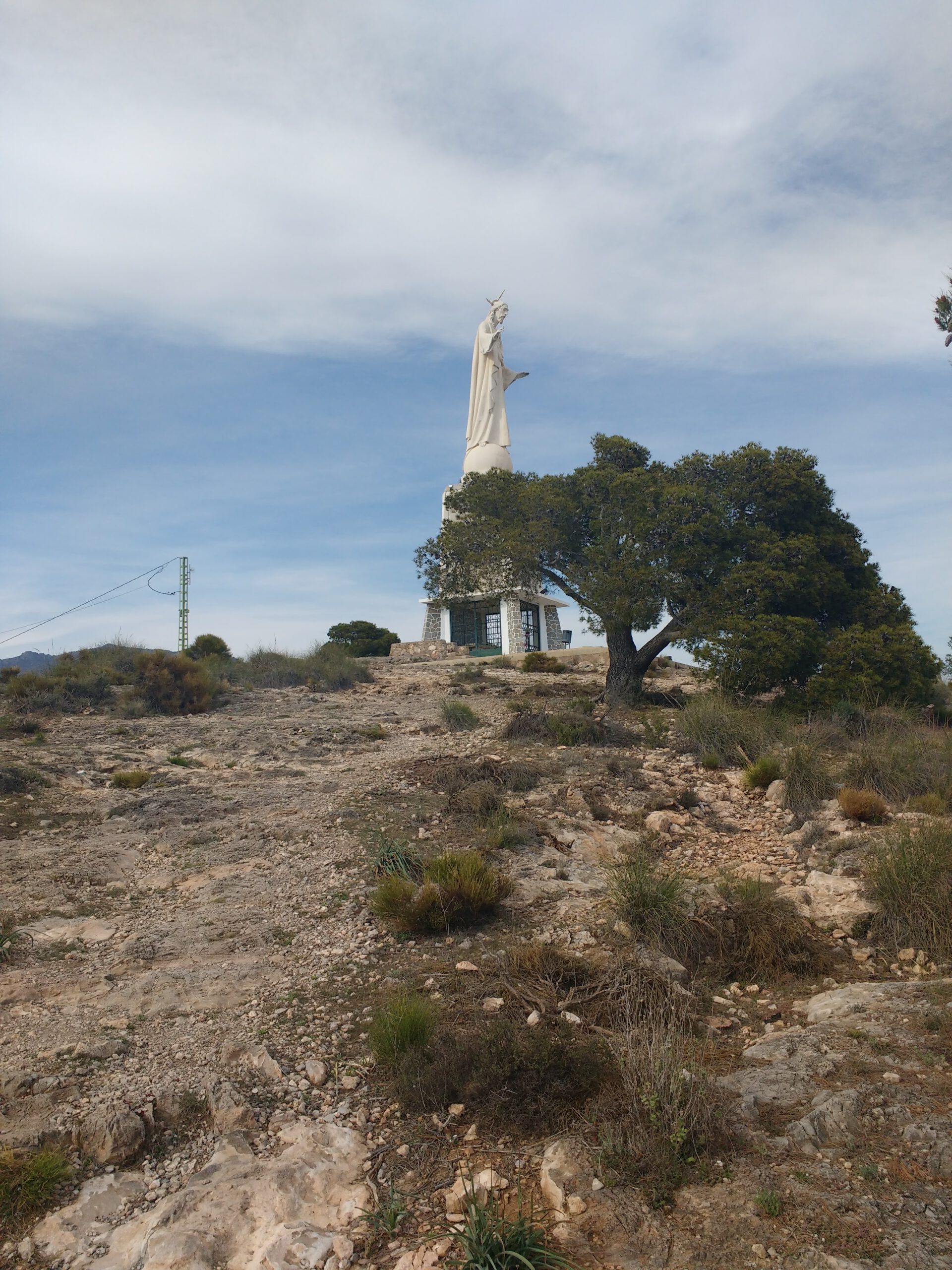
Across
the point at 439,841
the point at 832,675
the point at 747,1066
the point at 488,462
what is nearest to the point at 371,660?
the point at 488,462

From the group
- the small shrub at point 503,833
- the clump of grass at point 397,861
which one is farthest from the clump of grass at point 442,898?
the small shrub at point 503,833

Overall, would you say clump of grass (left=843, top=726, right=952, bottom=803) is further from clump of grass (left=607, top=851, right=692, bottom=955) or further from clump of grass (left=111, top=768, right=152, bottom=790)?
clump of grass (left=111, top=768, right=152, bottom=790)

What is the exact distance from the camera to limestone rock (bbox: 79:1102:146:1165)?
419cm

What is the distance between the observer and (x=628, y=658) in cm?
1828

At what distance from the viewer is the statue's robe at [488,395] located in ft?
113

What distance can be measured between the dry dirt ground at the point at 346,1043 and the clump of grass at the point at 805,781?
27 cm

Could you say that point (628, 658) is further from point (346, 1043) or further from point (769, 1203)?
point (769, 1203)

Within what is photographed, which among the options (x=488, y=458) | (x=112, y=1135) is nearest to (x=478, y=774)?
(x=112, y=1135)

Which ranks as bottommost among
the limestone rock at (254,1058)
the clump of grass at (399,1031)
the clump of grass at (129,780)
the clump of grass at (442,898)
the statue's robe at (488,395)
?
the limestone rock at (254,1058)

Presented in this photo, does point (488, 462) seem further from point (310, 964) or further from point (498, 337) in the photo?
point (310, 964)

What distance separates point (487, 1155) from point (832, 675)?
13.3 m

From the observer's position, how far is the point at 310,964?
633 centimetres

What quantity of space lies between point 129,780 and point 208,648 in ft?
62.4

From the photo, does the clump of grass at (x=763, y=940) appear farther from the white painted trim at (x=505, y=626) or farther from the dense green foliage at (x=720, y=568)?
the white painted trim at (x=505, y=626)
